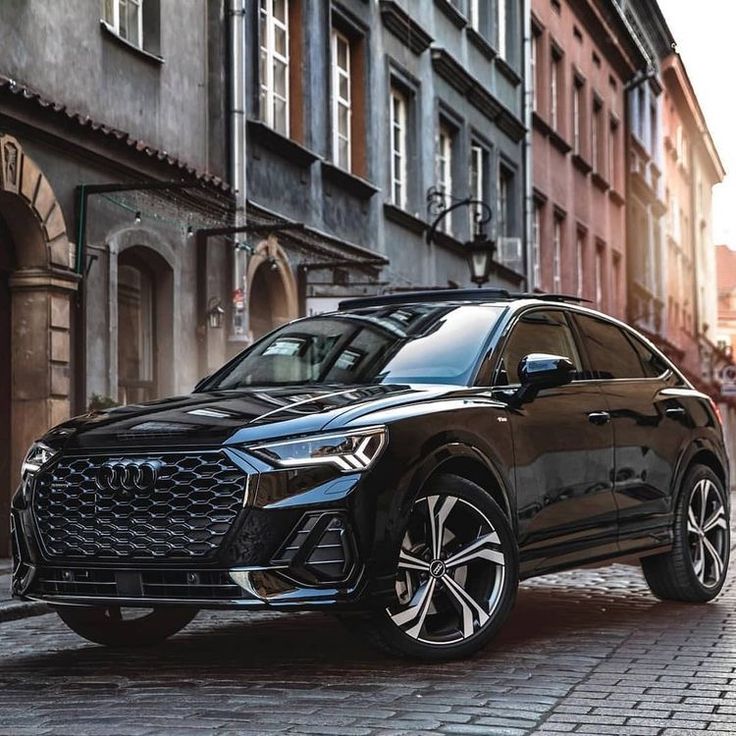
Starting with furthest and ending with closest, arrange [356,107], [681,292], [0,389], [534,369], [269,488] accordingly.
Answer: [681,292] < [356,107] < [0,389] < [534,369] < [269,488]

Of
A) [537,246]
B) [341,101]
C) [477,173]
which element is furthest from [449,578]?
[537,246]

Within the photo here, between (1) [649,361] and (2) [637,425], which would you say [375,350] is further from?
(1) [649,361]

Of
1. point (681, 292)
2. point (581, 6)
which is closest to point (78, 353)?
point (581, 6)

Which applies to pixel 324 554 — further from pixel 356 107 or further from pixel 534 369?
pixel 356 107

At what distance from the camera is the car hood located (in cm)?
645

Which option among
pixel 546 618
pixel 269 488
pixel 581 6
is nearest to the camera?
pixel 269 488

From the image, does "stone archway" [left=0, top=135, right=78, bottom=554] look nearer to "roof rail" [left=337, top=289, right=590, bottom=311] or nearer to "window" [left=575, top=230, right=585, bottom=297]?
"roof rail" [left=337, top=289, right=590, bottom=311]

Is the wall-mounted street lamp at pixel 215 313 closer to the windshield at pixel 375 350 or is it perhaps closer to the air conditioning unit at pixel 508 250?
the windshield at pixel 375 350

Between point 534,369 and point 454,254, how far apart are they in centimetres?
1808

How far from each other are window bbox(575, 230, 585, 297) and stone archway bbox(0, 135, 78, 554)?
23.6 m

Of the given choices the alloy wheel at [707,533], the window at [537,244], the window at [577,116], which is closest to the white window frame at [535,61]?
the window at [537,244]

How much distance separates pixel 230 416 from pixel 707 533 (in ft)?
12.7

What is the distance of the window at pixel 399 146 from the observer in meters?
22.9

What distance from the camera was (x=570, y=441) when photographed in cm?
790
